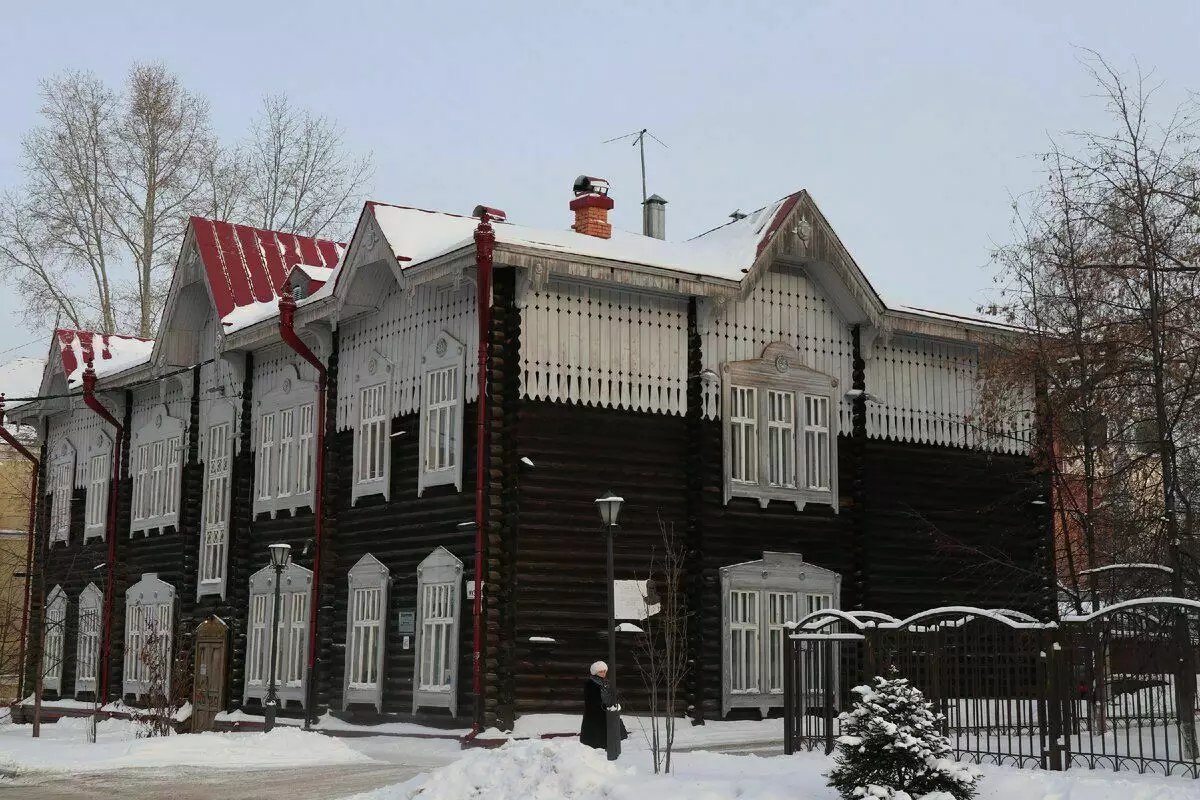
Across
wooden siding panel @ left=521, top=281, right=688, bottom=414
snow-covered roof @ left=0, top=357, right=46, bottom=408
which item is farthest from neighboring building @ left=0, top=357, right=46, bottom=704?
wooden siding panel @ left=521, top=281, right=688, bottom=414

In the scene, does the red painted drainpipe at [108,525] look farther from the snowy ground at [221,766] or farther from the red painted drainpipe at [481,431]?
the red painted drainpipe at [481,431]

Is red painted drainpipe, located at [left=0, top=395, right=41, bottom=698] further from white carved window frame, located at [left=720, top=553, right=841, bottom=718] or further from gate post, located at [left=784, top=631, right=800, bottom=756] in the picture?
gate post, located at [left=784, top=631, right=800, bottom=756]

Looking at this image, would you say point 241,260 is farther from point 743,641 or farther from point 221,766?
point 743,641

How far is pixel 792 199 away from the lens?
2597 centimetres

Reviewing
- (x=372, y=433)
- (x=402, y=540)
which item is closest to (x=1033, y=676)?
(x=402, y=540)

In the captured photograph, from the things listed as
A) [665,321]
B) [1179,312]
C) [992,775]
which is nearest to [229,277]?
[665,321]

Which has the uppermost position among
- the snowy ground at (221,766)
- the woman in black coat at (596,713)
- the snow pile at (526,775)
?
the woman in black coat at (596,713)

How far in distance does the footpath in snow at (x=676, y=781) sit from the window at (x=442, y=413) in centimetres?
841

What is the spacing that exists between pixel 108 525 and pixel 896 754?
27668mm

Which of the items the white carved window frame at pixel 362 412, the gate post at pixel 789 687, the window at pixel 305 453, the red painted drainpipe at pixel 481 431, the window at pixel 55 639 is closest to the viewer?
the gate post at pixel 789 687

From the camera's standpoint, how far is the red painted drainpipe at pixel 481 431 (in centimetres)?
2231

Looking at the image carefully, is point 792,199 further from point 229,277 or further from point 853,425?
point 229,277

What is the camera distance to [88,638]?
121 ft

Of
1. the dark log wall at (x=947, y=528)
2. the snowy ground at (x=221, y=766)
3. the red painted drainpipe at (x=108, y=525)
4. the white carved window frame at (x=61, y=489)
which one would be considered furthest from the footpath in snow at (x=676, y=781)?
the white carved window frame at (x=61, y=489)
